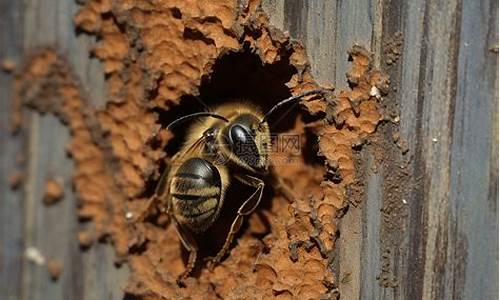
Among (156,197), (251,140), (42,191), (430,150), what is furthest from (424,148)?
(42,191)

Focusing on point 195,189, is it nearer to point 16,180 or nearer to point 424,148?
point 16,180

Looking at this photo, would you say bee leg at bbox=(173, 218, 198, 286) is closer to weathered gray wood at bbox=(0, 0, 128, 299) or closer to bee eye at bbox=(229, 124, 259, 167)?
weathered gray wood at bbox=(0, 0, 128, 299)

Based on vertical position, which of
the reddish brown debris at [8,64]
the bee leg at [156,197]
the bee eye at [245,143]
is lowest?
the bee leg at [156,197]

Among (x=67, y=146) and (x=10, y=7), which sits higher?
(x=10, y=7)

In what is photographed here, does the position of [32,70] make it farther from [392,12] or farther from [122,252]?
[392,12]

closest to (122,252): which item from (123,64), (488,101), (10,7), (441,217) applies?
(123,64)

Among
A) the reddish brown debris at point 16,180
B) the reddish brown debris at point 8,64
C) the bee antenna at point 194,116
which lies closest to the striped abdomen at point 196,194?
the bee antenna at point 194,116

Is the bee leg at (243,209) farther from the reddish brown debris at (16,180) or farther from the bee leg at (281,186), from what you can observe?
the reddish brown debris at (16,180)
